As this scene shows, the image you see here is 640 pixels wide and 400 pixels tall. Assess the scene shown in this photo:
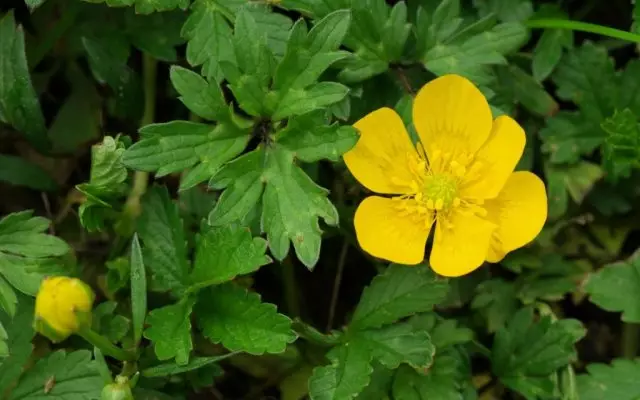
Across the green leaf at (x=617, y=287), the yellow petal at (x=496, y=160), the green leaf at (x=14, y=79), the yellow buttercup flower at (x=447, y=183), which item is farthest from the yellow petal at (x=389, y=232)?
the green leaf at (x=14, y=79)

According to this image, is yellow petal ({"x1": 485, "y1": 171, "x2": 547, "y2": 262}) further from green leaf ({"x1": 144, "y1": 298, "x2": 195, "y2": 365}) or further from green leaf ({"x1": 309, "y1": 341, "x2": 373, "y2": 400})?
green leaf ({"x1": 144, "y1": 298, "x2": 195, "y2": 365})

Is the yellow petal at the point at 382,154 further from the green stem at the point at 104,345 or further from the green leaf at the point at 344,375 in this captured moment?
the green stem at the point at 104,345

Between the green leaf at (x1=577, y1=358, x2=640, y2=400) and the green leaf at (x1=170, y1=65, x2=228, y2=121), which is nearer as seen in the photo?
the green leaf at (x1=170, y1=65, x2=228, y2=121)

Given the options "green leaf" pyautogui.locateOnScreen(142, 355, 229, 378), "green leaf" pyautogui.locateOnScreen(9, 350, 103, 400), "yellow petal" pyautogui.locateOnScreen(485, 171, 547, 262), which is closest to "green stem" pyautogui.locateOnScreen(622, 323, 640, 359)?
"yellow petal" pyautogui.locateOnScreen(485, 171, 547, 262)

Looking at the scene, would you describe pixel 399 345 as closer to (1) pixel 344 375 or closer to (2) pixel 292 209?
(1) pixel 344 375

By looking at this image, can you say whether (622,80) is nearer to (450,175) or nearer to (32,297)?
(450,175)

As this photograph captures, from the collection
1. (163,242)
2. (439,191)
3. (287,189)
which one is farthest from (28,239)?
(439,191)

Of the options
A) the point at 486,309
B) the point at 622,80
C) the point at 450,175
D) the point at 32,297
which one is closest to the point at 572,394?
the point at 486,309
